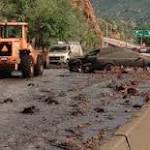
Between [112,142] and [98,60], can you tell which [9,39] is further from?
[112,142]

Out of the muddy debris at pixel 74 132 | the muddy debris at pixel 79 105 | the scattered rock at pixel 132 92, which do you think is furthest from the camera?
the scattered rock at pixel 132 92

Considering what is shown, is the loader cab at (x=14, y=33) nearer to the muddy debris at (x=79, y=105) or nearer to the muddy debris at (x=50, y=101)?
the muddy debris at (x=79, y=105)

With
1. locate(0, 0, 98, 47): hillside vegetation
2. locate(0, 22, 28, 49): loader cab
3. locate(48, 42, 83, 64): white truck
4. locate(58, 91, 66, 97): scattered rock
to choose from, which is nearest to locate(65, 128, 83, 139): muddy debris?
locate(58, 91, 66, 97): scattered rock

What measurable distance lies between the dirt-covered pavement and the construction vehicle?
5.40 meters

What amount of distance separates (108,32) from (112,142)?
160146mm

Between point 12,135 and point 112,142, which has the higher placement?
point 112,142

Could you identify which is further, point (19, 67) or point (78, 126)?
point (19, 67)

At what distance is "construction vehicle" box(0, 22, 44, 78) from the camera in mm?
32875

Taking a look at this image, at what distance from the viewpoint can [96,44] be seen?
94812 mm

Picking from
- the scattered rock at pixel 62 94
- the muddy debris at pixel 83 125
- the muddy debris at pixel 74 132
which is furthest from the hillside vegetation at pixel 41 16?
the muddy debris at pixel 74 132

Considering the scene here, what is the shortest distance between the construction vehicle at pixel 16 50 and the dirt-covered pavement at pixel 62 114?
5.40 metres

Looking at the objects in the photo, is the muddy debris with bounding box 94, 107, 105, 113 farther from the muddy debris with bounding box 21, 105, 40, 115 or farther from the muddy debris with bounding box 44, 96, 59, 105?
the muddy debris with bounding box 44, 96, 59, 105

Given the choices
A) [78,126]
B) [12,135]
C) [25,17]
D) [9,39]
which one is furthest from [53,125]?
[25,17]

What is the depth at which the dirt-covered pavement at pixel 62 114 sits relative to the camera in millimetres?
11492
